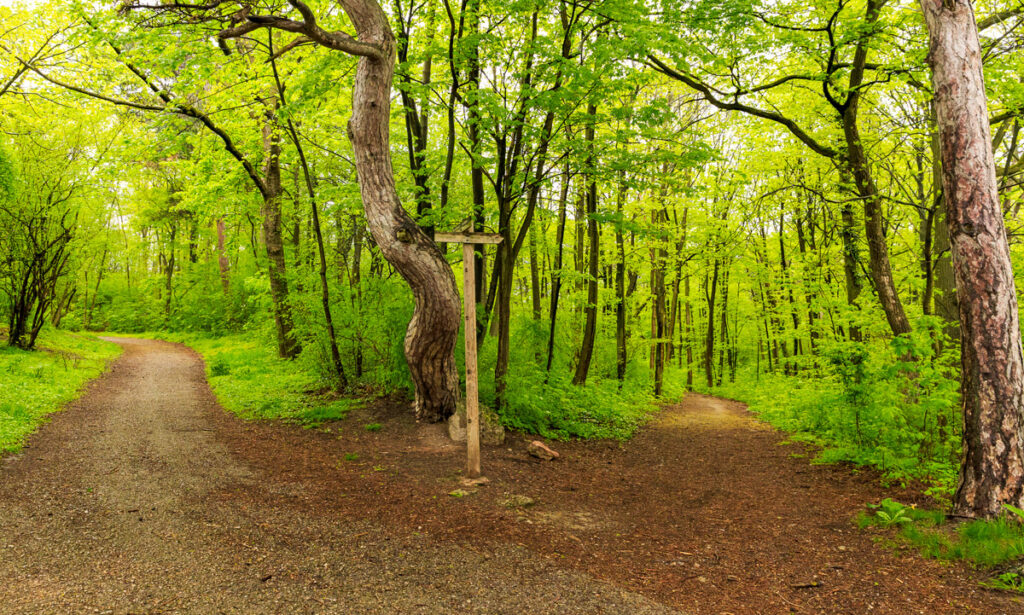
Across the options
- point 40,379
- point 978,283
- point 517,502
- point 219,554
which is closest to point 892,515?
point 978,283

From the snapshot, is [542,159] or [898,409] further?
[542,159]

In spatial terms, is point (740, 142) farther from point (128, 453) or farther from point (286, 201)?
point (128, 453)

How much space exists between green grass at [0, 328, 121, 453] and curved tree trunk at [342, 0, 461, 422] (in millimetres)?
5009

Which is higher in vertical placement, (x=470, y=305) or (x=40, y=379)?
(x=470, y=305)

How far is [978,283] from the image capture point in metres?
4.28

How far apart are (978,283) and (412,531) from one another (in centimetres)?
524

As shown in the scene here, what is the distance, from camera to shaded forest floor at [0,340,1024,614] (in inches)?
131

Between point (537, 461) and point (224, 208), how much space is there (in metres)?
9.57

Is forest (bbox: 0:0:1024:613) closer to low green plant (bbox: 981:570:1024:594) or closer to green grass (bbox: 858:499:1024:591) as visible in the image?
green grass (bbox: 858:499:1024:591)

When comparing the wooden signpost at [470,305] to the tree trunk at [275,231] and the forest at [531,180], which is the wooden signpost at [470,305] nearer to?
the forest at [531,180]

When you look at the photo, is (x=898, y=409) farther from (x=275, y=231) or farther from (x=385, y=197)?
(x=275, y=231)

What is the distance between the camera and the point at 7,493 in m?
4.73

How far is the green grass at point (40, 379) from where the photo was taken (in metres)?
6.93

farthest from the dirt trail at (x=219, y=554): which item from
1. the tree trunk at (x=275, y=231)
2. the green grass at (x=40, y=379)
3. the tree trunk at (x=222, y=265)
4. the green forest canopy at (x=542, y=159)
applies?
the tree trunk at (x=222, y=265)
